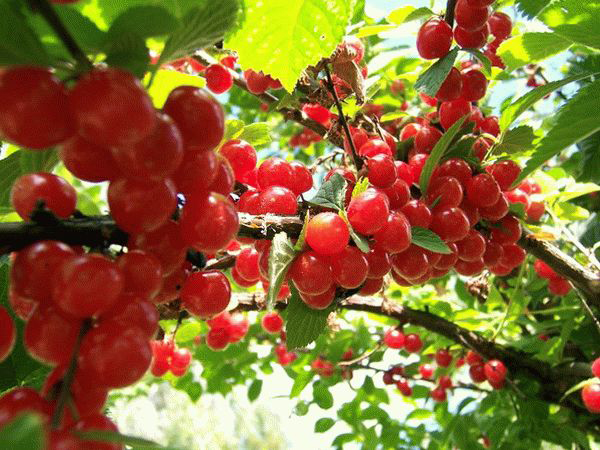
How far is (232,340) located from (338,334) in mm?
687

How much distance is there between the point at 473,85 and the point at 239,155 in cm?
74

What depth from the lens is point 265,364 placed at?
2990 mm

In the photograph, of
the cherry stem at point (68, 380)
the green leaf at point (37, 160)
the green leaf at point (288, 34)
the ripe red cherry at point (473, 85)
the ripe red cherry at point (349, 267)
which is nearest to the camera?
the cherry stem at point (68, 380)

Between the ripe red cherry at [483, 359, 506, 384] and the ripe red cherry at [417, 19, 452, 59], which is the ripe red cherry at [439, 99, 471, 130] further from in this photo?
the ripe red cherry at [483, 359, 506, 384]

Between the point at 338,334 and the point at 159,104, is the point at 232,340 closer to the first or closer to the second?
the point at 338,334

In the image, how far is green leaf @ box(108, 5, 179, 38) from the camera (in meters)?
0.49

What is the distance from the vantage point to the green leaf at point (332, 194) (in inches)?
40.8

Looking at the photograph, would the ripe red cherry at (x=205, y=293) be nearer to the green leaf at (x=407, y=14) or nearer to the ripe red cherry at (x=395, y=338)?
the green leaf at (x=407, y=14)

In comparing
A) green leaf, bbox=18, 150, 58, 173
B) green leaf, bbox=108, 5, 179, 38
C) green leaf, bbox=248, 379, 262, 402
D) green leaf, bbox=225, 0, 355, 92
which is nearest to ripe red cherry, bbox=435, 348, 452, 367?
green leaf, bbox=248, 379, 262, 402

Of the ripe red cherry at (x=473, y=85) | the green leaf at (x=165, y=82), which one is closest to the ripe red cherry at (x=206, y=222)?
the green leaf at (x=165, y=82)

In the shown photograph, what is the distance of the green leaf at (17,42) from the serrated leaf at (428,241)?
0.73 meters

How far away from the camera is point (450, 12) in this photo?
53.4 inches

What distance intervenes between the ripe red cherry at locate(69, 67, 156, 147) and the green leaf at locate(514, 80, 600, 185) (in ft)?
2.17

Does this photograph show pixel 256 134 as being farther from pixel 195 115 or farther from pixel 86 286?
pixel 86 286
